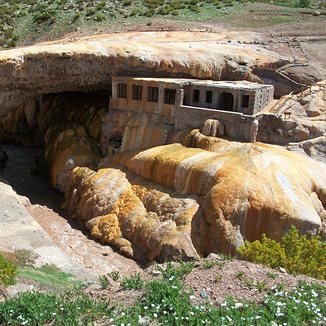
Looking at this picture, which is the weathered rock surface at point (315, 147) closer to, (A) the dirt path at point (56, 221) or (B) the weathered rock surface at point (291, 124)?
(B) the weathered rock surface at point (291, 124)

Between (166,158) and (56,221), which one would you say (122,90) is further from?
(56,221)

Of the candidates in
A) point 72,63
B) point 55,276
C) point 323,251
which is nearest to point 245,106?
Result: point 72,63

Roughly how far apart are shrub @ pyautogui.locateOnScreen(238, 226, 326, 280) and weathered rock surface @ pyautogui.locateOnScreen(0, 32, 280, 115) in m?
18.7

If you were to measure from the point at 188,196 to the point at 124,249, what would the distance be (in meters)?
4.75

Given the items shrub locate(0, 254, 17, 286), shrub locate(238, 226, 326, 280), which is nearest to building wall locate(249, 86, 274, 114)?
shrub locate(238, 226, 326, 280)

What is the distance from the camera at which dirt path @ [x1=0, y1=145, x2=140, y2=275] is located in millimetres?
24719

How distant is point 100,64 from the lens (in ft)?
105

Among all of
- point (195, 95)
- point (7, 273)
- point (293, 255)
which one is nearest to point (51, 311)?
point (7, 273)

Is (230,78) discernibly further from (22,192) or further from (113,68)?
(22,192)

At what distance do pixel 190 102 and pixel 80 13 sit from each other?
3082 cm

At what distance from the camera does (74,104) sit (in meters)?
38.3

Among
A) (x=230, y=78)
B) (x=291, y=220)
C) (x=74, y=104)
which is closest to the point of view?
(x=291, y=220)

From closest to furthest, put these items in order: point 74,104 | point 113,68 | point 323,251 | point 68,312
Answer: point 68,312, point 323,251, point 113,68, point 74,104

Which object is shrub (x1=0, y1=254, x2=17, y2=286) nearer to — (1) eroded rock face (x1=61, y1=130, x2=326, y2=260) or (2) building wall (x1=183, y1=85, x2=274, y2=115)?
(1) eroded rock face (x1=61, y1=130, x2=326, y2=260)
